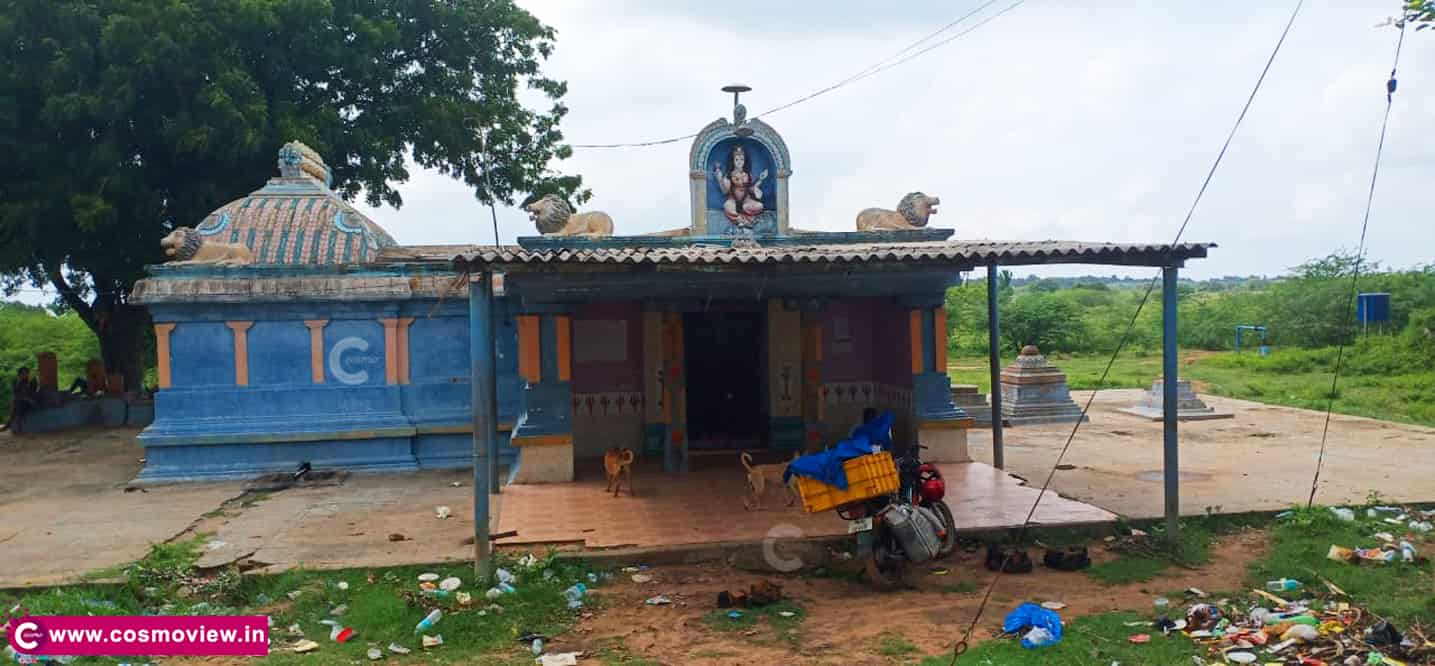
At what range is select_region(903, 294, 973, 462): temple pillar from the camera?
447 inches

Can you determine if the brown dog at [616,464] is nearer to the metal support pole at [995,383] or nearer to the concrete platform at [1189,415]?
the metal support pole at [995,383]

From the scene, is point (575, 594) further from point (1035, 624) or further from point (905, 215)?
point (905, 215)

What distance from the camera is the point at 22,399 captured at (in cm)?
1833

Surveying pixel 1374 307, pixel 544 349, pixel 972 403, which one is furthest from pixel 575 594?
pixel 1374 307

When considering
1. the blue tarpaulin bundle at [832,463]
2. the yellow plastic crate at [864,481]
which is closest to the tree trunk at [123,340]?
the blue tarpaulin bundle at [832,463]

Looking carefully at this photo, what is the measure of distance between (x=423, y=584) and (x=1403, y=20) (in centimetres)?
774

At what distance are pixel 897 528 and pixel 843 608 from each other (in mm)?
673

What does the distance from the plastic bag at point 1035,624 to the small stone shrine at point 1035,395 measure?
11213mm

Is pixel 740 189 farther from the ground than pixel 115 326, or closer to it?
farther from the ground

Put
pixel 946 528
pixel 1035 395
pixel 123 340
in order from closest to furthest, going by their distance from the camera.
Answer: pixel 946 528 → pixel 1035 395 → pixel 123 340

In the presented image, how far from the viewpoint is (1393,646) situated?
17.1 feet

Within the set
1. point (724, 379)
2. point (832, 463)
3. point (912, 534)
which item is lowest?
point (912, 534)

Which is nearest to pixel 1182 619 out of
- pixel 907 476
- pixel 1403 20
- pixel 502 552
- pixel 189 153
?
pixel 907 476

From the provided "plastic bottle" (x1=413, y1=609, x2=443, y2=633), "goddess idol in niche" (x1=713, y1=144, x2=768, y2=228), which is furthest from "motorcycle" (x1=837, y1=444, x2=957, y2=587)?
"goddess idol in niche" (x1=713, y1=144, x2=768, y2=228)
